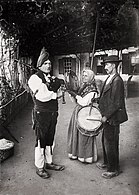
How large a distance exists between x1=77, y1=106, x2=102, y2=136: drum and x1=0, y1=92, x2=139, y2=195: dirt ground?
0.28ft

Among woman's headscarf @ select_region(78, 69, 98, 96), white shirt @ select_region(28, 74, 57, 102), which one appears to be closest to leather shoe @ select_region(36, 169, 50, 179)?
white shirt @ select_region(28, 74, 57, 102)

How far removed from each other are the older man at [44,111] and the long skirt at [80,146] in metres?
0.17

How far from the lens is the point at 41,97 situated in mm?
2098

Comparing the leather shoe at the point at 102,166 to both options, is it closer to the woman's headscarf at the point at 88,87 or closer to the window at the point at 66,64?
the woman's headscarf at the point at 88,87

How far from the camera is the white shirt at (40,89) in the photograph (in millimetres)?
2059

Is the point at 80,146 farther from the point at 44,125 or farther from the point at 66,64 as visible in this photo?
the point at 66,64

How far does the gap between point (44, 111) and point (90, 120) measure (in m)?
0.32

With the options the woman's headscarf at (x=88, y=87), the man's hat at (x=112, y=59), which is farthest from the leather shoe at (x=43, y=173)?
the man's hat at (x=112, y=59)

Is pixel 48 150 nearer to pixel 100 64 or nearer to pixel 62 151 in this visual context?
pixel 62 151

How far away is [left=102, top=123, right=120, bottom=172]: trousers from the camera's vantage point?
212 cm

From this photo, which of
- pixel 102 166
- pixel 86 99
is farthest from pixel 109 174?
pixel 86 99

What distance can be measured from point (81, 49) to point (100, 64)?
0.55 ft

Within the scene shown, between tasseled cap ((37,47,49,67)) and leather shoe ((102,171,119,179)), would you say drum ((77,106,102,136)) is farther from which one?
tasseled cap ((37,47,49,67))

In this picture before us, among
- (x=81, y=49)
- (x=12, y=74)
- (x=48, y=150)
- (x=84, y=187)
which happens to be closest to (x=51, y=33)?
(x=81, y=49)
